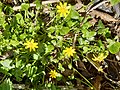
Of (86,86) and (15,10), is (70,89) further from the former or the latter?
(15,10)

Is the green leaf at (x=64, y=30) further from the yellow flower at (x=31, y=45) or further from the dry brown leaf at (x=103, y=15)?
the dry brown leaf at (x=103, y=15)

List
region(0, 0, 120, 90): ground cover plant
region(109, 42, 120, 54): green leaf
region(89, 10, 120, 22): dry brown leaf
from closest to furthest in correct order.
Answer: region(109, 42, 120, 54): green leaf, region(0, 0, 120, 90): ground cover plant, region(89, 10, 120, 22): dry brown leaf

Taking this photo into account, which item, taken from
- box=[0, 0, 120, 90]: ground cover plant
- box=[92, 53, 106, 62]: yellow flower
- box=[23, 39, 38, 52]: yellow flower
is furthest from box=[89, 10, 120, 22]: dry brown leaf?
box=[23, 39, 38, 52]: yellow flower

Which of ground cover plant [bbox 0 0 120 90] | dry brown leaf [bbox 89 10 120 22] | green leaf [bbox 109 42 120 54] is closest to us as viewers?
green leaf [bbox 109 42 120 54]

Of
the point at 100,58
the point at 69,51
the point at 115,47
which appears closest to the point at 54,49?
the point at 69,51

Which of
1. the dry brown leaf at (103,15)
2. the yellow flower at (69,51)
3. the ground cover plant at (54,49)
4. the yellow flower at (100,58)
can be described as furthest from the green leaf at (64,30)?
the dry brown leaf at (103,15)

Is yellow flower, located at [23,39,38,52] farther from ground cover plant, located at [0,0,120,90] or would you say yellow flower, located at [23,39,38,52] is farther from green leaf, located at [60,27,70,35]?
green leaf, located at [60,27,70,35]

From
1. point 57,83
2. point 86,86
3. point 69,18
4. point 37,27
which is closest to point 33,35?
point 37,27

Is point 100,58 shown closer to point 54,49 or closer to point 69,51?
point 69,51

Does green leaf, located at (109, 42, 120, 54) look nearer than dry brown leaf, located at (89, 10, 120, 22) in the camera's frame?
Yes
